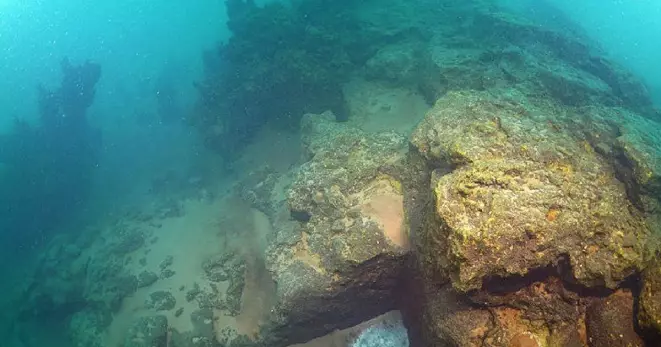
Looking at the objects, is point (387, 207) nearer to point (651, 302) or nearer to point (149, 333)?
point (651, 302)

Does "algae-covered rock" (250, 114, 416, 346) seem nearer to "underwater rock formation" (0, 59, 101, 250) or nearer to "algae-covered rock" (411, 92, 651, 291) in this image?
"algae-covered rock" (411, 92, 651, 291)

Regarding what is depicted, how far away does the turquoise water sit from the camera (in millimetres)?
3707

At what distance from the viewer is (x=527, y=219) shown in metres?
3.50

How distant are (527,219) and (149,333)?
7.80 metres

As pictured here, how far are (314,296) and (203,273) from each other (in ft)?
14.4

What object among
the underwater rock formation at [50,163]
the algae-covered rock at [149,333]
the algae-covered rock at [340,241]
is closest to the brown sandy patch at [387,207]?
the algae-covered rock at [340,241]

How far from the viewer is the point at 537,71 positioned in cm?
823

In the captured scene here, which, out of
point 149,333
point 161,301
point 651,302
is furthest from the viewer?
point 161,301

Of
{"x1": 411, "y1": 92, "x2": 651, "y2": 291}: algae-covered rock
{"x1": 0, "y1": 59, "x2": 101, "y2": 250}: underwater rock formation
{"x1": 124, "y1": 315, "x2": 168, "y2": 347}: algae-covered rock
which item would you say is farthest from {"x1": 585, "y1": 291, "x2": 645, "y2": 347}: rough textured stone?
{"x1": 0, "y1": 59, "x2": 101, "y2": 250}: underwater rock formation

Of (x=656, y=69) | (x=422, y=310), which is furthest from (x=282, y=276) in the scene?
(x=656, y=69)

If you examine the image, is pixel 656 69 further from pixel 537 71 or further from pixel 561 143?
pixel 561 143

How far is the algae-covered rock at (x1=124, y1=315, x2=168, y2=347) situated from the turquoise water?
4 centimetres

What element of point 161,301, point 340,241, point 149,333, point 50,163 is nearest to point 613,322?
point 340,241

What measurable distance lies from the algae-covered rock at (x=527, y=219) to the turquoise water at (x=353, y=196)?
0.07 feet
